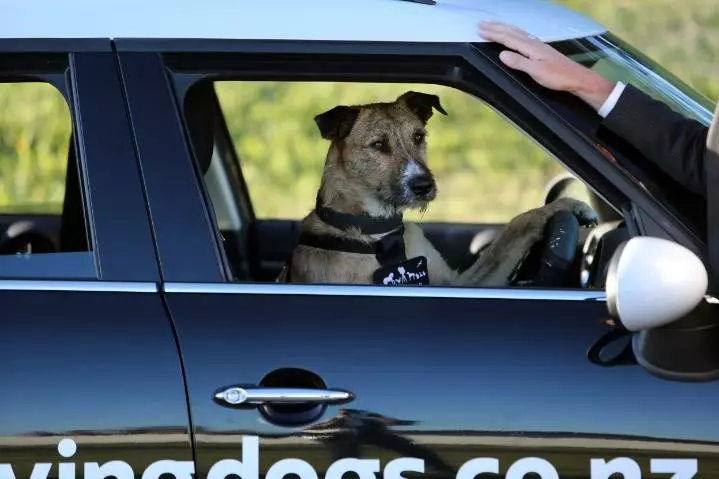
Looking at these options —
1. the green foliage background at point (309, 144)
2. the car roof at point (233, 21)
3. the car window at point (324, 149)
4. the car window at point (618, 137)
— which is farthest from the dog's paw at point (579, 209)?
the car window at point (324, 149)

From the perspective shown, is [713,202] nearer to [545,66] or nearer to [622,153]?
[622,153]

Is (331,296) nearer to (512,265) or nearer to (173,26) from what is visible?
(173,26)

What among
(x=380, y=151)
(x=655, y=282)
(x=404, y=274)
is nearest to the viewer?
(x=655, y=282)

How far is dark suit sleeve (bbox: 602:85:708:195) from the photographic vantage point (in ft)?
9.48

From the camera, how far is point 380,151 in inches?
193

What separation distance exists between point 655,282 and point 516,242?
57.5 inches

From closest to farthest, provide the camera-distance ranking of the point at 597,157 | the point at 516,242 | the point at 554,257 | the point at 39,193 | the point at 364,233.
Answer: the point at 597,157 → the point at 554,257 → the point at 516,242 → the point at 364,233 → the point at 39,193

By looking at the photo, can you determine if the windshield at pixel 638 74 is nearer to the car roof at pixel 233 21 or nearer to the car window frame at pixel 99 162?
the car roof at pixel 233 21

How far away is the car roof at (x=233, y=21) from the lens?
2.94 meters

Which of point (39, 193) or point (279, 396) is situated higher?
point (39, 193)

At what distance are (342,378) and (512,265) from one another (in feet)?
4.04

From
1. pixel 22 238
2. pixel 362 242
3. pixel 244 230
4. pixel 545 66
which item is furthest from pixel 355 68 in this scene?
pixel 244 230

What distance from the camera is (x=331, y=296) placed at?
2.80 meters

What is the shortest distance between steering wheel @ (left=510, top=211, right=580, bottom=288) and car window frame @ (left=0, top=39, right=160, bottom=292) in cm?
108
